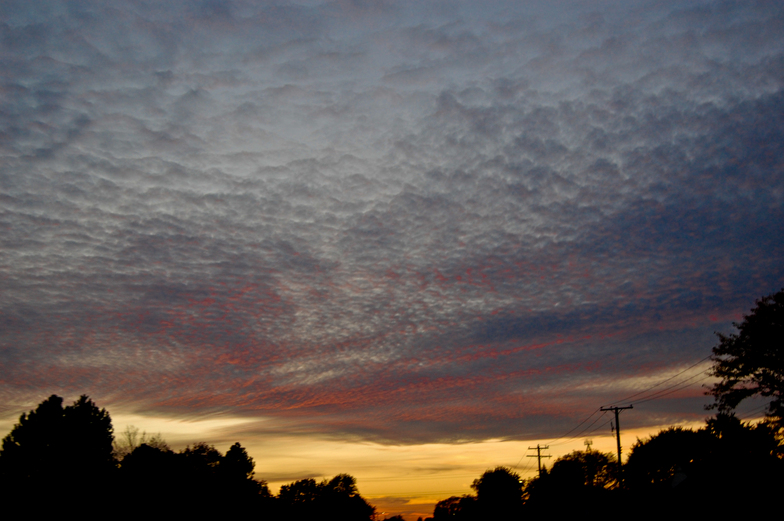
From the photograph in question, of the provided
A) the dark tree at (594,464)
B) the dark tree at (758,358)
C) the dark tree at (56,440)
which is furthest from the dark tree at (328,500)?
the dark tree at (758,358)

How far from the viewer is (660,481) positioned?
7950 centimetres

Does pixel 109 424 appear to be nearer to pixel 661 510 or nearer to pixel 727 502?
pixel 661 510

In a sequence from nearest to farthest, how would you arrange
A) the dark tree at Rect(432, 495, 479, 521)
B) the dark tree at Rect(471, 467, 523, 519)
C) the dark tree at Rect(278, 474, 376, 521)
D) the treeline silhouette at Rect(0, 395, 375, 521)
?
the treeline silhouette at Rect(0, 395, 375, 521) < the dark tree at Rect(471, 467, 523, 519) < the dark tree at Rect(432, 495, 479, 521) < the dark tree at Rect(278, 474, 376, 521)

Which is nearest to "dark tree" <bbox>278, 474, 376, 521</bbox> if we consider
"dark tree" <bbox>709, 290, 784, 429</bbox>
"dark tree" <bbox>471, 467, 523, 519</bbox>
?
"dark tree" <bbox>471, 467, 523, 519</bbox>

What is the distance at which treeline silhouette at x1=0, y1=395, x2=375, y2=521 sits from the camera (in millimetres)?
51719

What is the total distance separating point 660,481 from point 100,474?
69031 mm

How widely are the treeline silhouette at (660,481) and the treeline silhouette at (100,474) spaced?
4231cm

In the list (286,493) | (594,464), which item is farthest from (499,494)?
(286,493)

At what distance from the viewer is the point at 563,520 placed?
89312mm

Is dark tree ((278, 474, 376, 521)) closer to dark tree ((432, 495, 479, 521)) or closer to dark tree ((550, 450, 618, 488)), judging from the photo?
dark tree ((432, 495, 479, 521))

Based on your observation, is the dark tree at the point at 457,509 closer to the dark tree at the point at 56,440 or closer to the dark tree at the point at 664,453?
the dark tree at the point at 664,453

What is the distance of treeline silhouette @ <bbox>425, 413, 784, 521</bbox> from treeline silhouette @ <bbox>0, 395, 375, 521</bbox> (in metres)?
42.3

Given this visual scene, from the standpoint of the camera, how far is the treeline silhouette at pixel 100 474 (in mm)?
51719

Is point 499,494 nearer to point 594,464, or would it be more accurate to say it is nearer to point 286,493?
point 594,464
